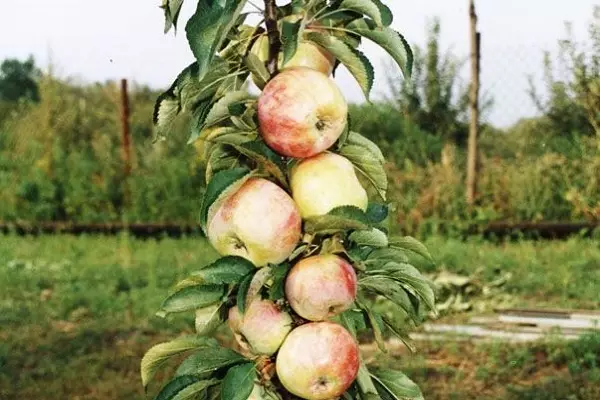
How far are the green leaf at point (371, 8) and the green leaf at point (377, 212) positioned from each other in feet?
0.90

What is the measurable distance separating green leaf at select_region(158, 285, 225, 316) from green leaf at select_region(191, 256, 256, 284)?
5cm

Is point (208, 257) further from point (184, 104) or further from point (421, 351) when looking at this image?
point (184, 104)

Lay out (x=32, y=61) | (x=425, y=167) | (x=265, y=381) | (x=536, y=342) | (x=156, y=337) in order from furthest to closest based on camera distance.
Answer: (x=32, y=61) → (x=425, y=167) → (x=156, y=337) → (x=536, y=342) → (x=265, y=381)

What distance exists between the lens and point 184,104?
54.9 inches

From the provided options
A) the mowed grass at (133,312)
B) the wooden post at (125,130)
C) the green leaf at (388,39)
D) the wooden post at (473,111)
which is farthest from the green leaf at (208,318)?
the wooden post at (125,130)

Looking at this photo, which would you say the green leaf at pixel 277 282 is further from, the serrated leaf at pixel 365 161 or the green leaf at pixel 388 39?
the green leaf at pixel 388 39

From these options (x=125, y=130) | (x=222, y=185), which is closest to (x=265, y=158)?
(x=222, y=185)

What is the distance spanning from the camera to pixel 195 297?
1.38 meters

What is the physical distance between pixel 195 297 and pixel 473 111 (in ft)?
24.2

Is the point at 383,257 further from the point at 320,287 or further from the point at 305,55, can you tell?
the point at 305,55

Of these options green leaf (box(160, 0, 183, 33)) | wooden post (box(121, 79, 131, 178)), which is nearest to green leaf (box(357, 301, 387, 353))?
green leaf (box(160, 0, 183, 33))

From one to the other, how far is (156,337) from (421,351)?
1.38 meters

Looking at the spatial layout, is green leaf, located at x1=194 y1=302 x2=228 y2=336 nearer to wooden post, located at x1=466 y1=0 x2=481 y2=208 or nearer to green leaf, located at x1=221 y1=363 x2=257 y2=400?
green leaf, located at x1=221 y1=363 x2=257 y2=400

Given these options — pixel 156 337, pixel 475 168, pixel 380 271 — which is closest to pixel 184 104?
pixel 380 271
